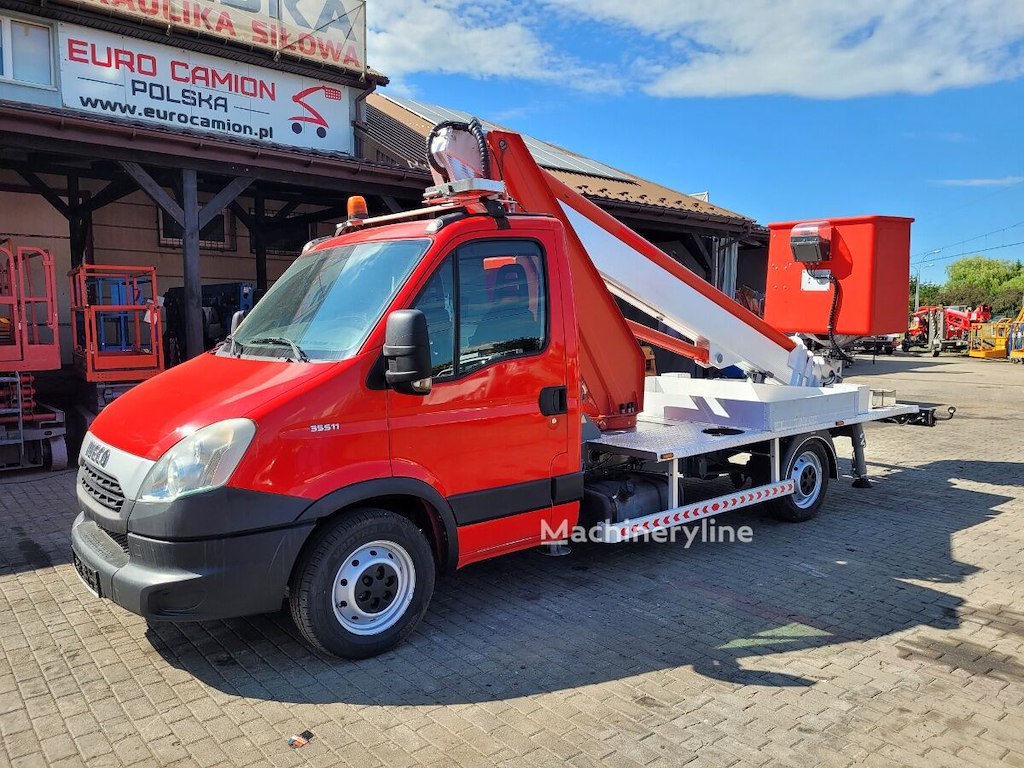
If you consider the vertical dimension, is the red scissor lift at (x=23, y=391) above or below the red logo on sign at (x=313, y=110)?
below

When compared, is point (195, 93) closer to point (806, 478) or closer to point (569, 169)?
point (569, 169)

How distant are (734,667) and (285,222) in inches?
487

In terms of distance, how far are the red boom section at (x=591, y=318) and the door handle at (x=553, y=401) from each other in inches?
36.6

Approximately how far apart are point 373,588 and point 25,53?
10.8 metres

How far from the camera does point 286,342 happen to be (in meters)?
4.23

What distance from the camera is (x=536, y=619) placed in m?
4.61

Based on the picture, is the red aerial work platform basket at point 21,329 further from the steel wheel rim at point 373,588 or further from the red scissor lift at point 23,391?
the steel wheel rim at point 373,588

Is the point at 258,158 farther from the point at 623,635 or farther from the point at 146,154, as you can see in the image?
the point at 623,635

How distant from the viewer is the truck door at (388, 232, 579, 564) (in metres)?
4.12

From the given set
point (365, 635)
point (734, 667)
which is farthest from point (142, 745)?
point (734, 667)

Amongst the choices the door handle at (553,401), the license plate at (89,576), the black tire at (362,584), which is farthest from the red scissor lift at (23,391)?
the door handle at (553,401)

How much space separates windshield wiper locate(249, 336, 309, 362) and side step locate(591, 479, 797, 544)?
7.43 feet

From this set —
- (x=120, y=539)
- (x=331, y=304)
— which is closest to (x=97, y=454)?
(x=120, y=539)

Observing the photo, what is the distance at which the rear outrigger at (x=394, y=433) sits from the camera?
11.7 feet
